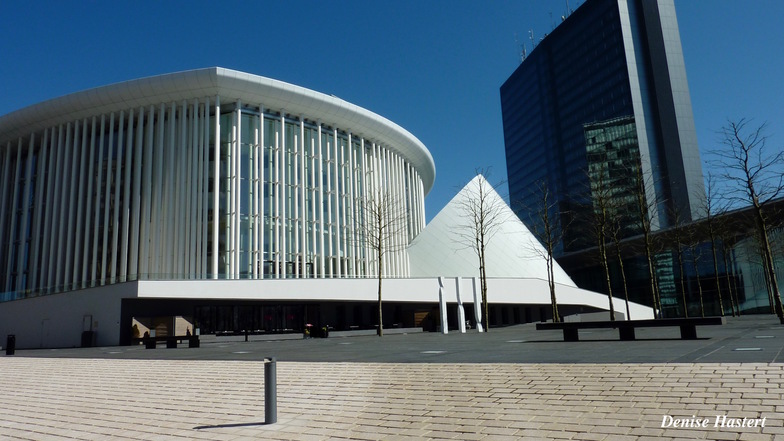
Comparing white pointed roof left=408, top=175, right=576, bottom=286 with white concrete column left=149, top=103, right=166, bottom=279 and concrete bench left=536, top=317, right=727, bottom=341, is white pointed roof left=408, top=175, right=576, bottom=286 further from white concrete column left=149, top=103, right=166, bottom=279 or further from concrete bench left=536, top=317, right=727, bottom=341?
concrete bench left=536, top=317, right=727, bottom=341

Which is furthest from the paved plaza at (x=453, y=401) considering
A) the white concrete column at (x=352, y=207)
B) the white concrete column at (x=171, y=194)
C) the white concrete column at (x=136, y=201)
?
the white concrete column at (x=352, y=207)

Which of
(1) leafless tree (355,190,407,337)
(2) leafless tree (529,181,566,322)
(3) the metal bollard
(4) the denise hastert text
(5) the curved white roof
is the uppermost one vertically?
(5) the curved white roof

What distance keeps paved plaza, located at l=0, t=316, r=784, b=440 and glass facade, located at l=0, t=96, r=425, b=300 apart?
91.5 feet

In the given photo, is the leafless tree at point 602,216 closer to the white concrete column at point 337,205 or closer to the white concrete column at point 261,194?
the white concrete column at point 337,205

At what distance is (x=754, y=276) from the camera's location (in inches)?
1965

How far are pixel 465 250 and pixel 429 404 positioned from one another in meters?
34.7

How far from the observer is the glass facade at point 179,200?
40.6m

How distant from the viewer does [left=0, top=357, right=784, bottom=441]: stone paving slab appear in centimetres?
585

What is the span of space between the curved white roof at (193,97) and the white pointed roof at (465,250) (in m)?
13.8

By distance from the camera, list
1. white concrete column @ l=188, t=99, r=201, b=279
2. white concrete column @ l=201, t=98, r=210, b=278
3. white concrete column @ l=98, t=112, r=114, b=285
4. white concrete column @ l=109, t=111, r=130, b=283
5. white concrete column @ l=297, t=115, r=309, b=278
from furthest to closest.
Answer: white concrete column @ l=297, t=115, r=309, b=278, white concrete column @ l=98, t=112, r=114, b=285, white concrete column @ l=109, t=111, r=130, b=283, white concrete column @ l=201, t=98, r=210, b=278, white concrete column @ l=188, t=99, r=201, b=279

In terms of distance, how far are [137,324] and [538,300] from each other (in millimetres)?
28099

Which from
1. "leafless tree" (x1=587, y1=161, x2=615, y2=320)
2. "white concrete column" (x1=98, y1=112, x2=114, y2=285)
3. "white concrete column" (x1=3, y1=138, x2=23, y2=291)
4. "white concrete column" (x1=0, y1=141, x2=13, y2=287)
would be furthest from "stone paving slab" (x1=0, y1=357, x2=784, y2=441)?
"white concrete column" (x1=0, y1=141, x2=13, y2=287)

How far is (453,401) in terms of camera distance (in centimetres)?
752

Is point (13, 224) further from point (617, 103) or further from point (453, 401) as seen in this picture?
point (617, 103)
